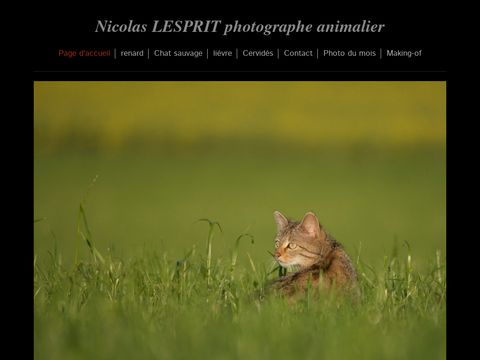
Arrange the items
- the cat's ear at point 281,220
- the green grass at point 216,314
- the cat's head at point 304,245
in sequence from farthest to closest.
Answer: the cat's ear at point 281,220, the cat's head at point 304,245, the green grass at point 216,314

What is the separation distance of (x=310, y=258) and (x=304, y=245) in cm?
13

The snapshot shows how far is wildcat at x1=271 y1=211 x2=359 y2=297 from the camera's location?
546cm

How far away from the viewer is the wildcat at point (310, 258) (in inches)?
215

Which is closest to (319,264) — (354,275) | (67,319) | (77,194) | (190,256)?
(354,275)

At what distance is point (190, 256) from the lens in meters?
6.25

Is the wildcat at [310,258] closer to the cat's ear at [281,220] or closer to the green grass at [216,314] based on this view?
the cat's ear at [281,220]

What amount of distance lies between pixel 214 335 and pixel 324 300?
1019 mm

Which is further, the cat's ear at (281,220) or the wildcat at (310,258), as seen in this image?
the cat's ear at (281,220)

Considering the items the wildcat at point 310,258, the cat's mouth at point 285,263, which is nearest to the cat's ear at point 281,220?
the wildcat at point 310,258

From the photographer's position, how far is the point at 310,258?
20.6 feet
